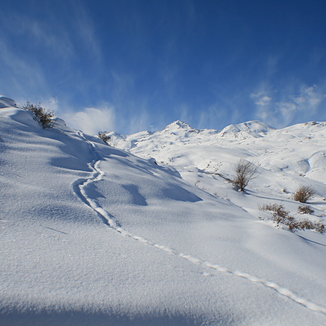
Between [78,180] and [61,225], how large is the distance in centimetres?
121

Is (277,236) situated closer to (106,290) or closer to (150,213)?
(150,213)

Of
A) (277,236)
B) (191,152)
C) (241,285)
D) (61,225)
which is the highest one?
(191,152)

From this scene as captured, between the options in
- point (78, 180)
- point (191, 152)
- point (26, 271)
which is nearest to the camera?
point (26, 271)

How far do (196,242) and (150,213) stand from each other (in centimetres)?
76

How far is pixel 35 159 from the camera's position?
286cm

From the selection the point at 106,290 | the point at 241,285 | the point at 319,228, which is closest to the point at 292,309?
the point at 241,285

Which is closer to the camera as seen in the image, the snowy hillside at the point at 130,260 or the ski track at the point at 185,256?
the snowy hillside at the point at 130,260

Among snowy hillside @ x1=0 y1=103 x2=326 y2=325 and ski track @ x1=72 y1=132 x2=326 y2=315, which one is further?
ski track @ x1=72 y1=132 x2=326 y2=315

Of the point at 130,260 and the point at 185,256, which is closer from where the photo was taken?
the point at 130,260

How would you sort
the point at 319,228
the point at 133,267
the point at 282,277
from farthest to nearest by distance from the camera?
1. the point at 319,228
2. the point at 282,277
3. the point at 133,267

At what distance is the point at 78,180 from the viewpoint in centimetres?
273

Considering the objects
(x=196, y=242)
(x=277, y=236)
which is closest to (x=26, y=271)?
(x=196, y=242)

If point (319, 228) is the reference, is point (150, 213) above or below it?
below

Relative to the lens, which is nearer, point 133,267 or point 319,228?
point 133,267
